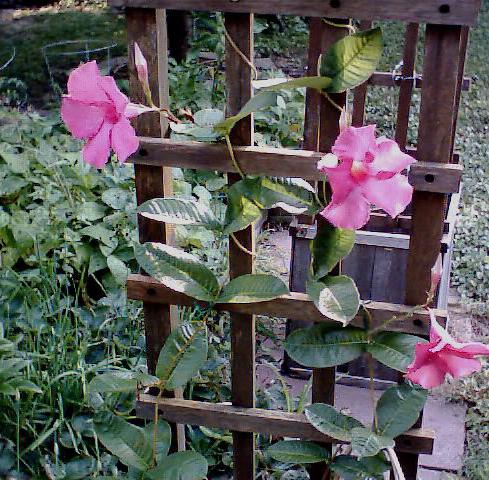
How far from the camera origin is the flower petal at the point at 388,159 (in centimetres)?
122

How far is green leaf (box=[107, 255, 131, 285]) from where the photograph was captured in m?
2.60

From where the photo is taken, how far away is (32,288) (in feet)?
8.36

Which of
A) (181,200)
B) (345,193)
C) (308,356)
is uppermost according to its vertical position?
(345,193)

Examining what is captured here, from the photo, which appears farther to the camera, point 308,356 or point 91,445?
point 91,445

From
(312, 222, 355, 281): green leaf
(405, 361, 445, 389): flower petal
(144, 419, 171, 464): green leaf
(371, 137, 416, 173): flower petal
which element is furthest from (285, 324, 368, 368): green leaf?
(371, 137, 416, 173): flower petal

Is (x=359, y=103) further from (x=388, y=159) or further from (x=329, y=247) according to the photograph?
(x=388, y=159)

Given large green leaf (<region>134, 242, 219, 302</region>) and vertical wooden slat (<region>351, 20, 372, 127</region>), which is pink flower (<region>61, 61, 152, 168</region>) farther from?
vertical wooden slat (<region>351, 20, 372, 127</region>)

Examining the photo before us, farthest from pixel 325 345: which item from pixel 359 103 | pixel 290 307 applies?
pixel 359 103

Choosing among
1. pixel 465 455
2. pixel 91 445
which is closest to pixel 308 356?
pixel 91 445

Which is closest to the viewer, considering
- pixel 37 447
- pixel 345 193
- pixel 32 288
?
pixel 345 193

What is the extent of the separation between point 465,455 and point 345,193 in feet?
4.89

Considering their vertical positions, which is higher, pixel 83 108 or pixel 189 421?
pixel 83 108

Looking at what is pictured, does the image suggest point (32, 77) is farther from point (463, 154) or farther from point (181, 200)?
point (181, 200)

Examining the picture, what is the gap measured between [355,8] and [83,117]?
0.52m
